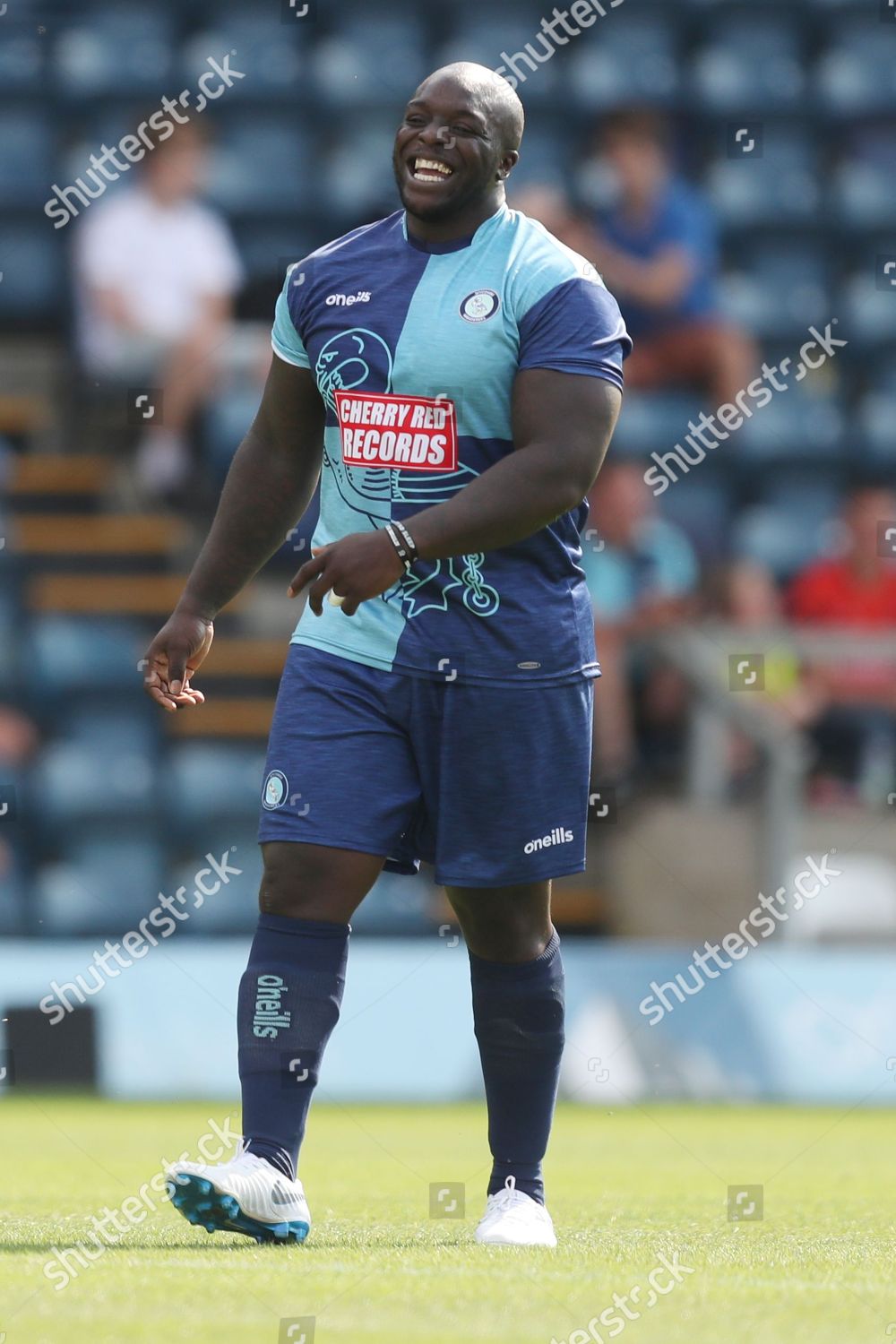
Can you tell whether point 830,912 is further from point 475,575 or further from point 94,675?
point 475,575

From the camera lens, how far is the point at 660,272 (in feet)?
33.7

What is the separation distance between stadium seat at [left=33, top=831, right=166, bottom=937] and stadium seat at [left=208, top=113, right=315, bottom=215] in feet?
11.9

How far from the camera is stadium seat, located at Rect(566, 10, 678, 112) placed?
459 inches

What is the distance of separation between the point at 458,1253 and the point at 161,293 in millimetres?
6714

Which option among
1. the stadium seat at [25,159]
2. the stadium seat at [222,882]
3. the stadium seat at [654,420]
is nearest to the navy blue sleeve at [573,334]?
the stadium seat at [222,882]

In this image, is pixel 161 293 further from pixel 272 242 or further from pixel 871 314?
pixel 871 314

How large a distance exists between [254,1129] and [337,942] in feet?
1.11

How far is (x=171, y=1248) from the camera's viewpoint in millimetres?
3633

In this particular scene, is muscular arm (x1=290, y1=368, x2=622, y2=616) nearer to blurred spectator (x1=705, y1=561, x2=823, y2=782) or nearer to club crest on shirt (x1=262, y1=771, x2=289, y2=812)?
club crest on shirt (x1=262, y1=771, x2=289, y2=812)

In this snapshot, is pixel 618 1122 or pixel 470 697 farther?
pixel 618 1122

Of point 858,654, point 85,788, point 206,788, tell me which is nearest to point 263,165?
point 206,788

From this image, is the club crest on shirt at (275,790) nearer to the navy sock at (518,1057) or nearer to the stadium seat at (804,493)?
the navy sock at (518,1057)

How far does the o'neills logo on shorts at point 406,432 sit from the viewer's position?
3816 mm

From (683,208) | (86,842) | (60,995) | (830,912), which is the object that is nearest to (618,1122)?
(830,912)
